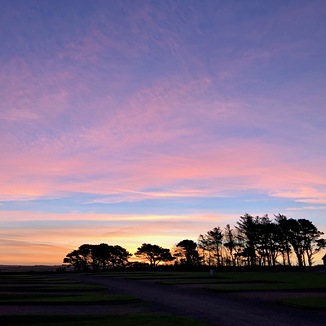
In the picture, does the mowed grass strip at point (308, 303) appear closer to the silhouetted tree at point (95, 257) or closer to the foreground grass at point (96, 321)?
the foreground grass at point (96, 321)

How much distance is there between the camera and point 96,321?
54.9 ft

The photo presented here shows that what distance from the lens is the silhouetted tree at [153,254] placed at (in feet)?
429

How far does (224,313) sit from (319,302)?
6.24m

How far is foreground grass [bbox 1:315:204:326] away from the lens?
52.2ft

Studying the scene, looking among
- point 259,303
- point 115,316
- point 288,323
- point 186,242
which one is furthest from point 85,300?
point 186,242

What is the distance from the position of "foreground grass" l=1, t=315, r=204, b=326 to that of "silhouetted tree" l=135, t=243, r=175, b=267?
4535 inches

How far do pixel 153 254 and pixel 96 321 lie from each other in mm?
116917

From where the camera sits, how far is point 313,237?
341ft

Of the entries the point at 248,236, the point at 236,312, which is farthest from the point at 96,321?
the point at 248,236

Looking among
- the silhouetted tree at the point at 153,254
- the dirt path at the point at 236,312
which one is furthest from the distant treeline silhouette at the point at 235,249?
the dirt path at the point at 236,312

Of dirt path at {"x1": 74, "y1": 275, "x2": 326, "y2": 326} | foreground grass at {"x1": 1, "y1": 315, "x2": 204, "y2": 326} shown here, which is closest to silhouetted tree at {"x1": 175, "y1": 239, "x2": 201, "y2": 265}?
dirt path at {"x1": 74, "y1": 275, "x2": 326, "y2": 326}

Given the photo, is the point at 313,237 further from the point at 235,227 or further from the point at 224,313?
the point at 224,313

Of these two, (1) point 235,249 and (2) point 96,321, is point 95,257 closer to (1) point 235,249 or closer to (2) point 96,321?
(1) point 235,249

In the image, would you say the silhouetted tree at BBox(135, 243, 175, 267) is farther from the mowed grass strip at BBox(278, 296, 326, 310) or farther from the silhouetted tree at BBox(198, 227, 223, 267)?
the mowed grass strip at BBox(278, 296, 326, 310)
